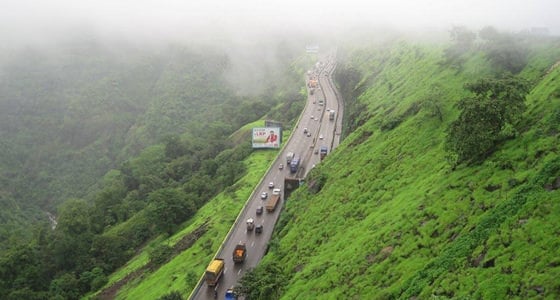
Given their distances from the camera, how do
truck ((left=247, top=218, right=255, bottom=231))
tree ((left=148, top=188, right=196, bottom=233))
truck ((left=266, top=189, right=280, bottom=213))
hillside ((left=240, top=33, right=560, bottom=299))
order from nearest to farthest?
hillside ((left=240, top=33, right=560, bottom=299)) < truck ((left=247, top=218, right=255, bottom=231)) < truck ((left=266, top=189, right=280, bottom=213)) < tree ((left=148, top=188, right=196, bottom=233))

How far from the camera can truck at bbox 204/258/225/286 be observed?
198 feet

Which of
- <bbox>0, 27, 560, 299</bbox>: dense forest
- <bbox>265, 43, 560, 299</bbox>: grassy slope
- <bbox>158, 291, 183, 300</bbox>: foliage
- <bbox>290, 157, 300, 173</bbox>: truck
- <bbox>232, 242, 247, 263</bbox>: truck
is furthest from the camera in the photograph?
<bbox>290, 157, 300, 173</bbox>: truck

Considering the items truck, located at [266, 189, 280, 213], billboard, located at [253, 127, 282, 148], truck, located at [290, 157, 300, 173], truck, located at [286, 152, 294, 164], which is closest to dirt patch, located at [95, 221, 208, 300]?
truck, located at [266, 189, 280, 213]

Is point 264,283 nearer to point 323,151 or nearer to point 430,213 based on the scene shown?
point 430,213

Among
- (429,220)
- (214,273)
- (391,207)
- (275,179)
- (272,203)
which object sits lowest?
(214,273)

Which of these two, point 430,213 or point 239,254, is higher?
point 430,213

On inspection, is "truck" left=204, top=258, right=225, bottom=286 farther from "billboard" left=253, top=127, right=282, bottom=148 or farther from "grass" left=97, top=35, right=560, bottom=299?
"billboard" left=253, top=127, right=282, bottom=148

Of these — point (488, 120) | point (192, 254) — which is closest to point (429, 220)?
point (488, 120)

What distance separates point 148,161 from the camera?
153 meters

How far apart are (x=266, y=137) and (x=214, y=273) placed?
58203 millimetres

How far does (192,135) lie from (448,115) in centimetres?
12603

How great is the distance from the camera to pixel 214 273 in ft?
198

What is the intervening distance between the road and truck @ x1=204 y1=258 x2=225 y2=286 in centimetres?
93

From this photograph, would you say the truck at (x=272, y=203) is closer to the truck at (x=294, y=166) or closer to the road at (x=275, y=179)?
the road at (x=275, y=179)
